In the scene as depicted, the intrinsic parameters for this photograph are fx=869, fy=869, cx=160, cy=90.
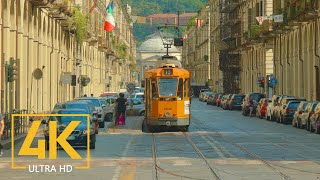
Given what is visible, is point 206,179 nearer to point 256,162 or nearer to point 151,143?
point 256,162

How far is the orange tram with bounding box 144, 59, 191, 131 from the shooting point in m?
41.2

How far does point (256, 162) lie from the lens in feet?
78.2

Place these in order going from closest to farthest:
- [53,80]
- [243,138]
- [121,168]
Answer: [121,168]
[243,138]
[53,80]

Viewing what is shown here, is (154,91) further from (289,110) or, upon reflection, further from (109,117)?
(109,117)

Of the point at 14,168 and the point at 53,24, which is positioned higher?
the point at 53,24

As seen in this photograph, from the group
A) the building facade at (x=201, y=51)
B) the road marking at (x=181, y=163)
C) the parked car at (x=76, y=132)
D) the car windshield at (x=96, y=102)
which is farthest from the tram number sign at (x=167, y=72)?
the building facade at (x=201, y=51)

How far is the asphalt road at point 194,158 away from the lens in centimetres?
2023

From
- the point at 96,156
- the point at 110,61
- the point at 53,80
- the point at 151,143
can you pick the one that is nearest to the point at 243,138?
the point at 151,143

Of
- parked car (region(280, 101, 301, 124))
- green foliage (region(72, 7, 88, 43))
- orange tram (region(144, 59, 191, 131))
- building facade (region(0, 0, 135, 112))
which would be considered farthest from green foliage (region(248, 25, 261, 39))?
orange tram (region(144, 59, 191, 131))

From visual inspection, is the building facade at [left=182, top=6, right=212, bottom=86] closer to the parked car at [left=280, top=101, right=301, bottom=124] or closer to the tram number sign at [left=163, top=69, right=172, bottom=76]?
the parked car at [left=280, top=101, right=301, bottom=124]

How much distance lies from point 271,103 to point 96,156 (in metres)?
33.4

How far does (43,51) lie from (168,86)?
62.1ft

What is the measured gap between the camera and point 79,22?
7225cm

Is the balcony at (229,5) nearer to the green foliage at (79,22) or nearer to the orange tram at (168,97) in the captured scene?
the green foliage at (79,22)
